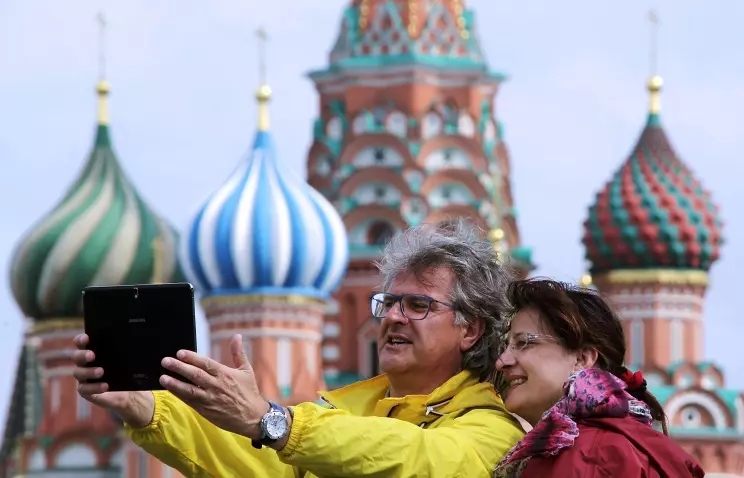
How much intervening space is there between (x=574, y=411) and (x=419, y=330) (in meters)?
0.68

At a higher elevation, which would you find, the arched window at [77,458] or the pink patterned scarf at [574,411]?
the pink patterned scarf at [574,411]

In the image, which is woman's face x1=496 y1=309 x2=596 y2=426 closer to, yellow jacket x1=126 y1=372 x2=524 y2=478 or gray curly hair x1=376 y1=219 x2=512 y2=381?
yellow jacket x1=126 y1=372 x2=524 y2=478

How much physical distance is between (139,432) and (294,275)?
2932 cm

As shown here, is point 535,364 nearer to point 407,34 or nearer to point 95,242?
point 407,34

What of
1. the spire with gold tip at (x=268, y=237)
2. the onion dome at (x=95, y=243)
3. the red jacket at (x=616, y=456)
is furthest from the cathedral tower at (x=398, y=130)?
the red jacket at (x=616, y=456)

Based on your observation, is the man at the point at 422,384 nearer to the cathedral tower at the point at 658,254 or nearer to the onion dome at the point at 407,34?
the onion dome at the point at 407,34

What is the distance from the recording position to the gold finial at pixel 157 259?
127 ft

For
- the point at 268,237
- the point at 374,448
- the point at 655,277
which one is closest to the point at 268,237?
the point at 268,237

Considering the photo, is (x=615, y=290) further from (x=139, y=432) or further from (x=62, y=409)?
(x=139, y=432)

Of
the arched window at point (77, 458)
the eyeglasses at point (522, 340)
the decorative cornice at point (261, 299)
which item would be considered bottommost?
the arched window at point (77, 458)

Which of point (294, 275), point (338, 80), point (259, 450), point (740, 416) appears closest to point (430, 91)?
point (338, 80)

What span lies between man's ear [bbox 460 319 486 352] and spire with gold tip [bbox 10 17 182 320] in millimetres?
32355

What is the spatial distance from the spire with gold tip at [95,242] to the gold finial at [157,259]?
0.6 inches

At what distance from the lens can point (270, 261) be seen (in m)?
35.5
